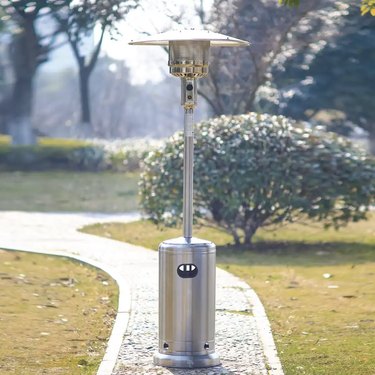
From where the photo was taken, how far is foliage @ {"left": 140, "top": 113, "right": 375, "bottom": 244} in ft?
54.0

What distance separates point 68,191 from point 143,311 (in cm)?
1950

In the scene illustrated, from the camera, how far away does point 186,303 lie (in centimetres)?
841

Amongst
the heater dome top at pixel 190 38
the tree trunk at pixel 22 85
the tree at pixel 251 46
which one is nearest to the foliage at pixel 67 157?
the tree trunk at pixel 22 85

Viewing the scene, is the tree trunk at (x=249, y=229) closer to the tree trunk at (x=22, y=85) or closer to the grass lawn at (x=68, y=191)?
the grass lawn at (x=68, y=191)

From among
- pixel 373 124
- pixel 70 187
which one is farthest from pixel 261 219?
pixel 373 124

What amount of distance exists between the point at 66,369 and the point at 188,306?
954mm

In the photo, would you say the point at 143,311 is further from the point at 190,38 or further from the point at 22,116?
the point at 22,116

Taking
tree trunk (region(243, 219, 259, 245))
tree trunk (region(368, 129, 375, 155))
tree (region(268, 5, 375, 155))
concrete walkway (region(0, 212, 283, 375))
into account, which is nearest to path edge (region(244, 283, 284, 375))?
concrete walkway (region(0, 212, 283, 375))

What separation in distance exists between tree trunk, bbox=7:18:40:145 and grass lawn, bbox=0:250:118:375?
26.6 metres

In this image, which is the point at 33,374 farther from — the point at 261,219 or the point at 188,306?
the point at 261,219

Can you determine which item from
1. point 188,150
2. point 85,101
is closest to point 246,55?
point 188,150

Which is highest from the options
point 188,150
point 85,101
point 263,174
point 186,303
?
point 188,150

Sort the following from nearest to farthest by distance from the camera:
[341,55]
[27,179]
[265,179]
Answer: [265,179] → [27,179] → [341,55]

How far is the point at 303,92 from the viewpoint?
3872cm
